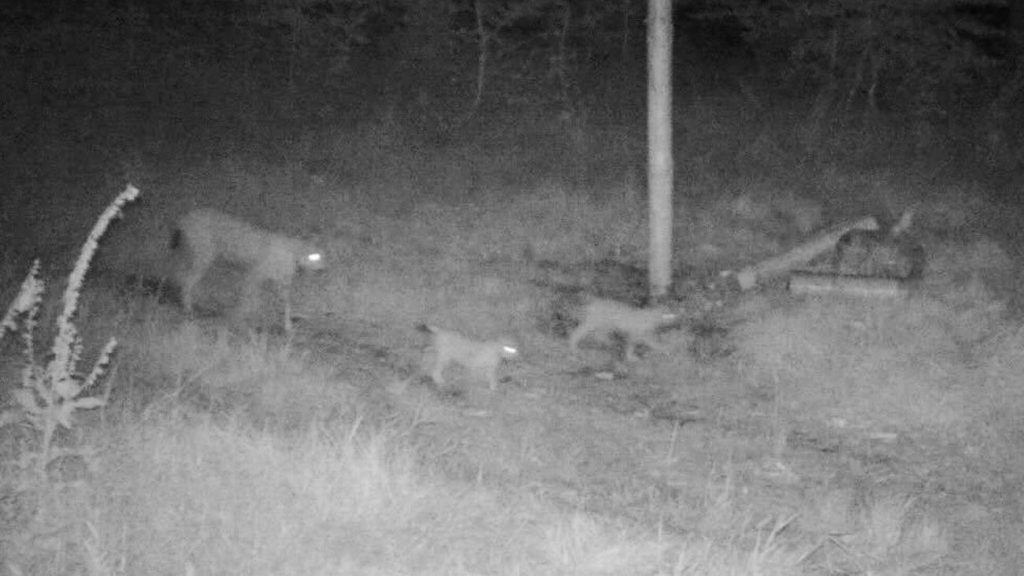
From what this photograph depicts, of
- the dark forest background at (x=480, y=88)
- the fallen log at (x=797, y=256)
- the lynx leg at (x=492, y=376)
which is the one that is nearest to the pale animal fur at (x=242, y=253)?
the lynx leg at (x=492, y=376)

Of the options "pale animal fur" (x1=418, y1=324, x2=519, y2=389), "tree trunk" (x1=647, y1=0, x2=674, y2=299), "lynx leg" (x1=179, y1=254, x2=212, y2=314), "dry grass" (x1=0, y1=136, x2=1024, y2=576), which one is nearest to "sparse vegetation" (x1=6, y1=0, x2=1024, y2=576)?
"dry grass" (x1=0, y1=136, x2=1024, y2=576)

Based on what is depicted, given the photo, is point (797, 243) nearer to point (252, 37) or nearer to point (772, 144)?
point (772, 144)

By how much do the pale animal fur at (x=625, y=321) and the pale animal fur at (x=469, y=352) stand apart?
1223mm

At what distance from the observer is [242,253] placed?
973 cm

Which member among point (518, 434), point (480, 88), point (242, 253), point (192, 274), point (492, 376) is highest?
point (480, 88)

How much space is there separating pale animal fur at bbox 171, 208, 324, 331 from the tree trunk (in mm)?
3419

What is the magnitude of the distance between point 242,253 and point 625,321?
374 centimetres

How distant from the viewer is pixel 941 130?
1792 cm

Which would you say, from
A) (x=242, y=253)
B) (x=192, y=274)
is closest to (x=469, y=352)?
(x=242, y=253)

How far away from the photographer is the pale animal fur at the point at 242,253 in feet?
30.9

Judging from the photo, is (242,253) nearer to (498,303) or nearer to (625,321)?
(498,303)

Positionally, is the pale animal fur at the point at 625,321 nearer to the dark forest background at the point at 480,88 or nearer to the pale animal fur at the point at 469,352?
the pale animal fur at the point at 469,352

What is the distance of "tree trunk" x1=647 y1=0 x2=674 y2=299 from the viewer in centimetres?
967

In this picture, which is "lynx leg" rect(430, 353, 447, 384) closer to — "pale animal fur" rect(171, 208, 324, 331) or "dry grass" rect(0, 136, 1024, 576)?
"dry grass" rect(0, 136, 1024, 576)
